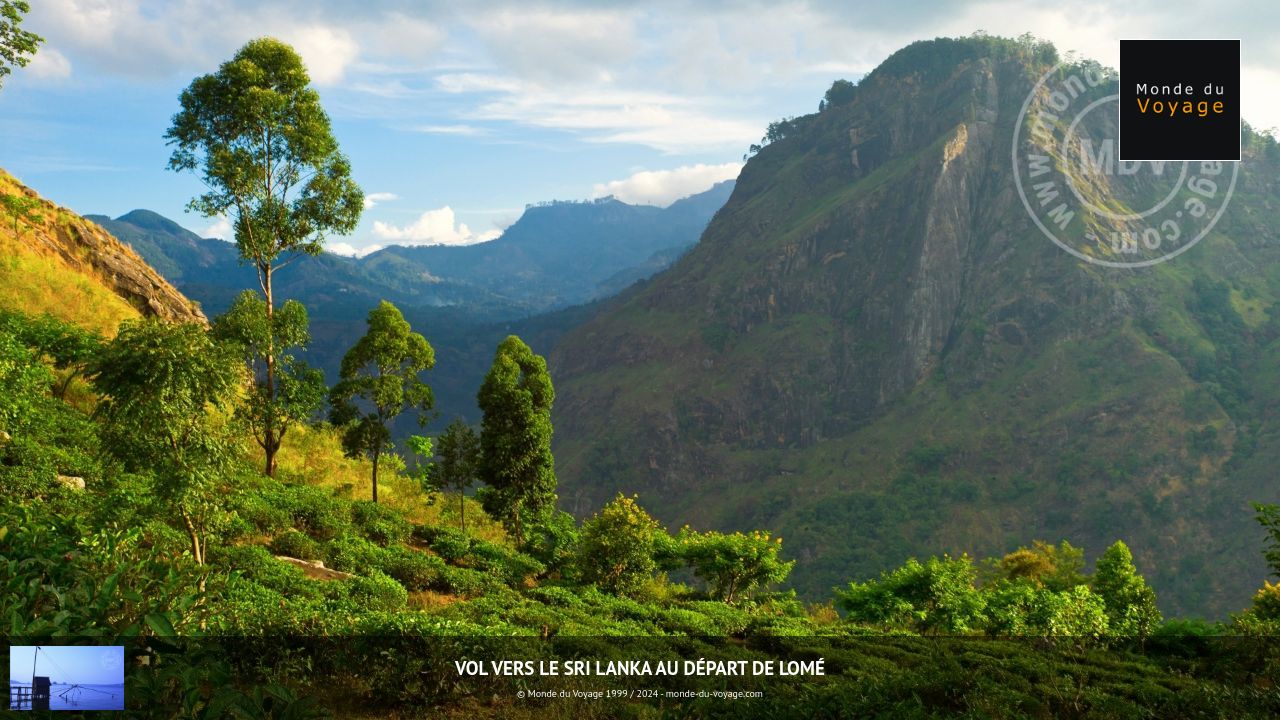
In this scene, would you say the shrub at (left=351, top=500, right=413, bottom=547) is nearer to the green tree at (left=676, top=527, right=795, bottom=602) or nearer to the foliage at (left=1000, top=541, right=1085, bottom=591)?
the green tree at (left=676, top=527, right=795, bottom=602)

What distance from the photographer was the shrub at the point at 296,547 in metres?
13.9

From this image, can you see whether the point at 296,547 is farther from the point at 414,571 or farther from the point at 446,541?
the point at 446,541

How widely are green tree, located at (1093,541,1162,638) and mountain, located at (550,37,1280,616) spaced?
90.5 meters

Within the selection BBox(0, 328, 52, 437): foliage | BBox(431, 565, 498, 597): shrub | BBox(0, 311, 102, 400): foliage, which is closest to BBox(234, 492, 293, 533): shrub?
BBox(431, 565, 498, 597): shrub

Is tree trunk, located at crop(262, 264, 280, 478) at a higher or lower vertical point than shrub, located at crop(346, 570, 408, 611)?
higher

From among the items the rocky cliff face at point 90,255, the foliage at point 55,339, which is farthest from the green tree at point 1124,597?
the rocky cliff face at point 90,255

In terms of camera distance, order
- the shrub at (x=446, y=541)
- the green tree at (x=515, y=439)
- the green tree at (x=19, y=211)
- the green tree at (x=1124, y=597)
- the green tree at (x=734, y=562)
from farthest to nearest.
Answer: the green tree at (x=19, y=211) → the green tree at (x=515, y=439) → the green tree at (x=734, y=562) → the shrub at (x=446, y=541) → the green tree at (x=1124, y=597)

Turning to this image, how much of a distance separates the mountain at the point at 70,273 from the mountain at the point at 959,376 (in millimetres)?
100267

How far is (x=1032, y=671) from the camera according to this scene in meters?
10.9

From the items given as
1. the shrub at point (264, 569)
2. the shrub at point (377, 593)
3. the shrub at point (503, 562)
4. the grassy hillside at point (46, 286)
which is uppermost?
the grassy hillside at point (46, 286)

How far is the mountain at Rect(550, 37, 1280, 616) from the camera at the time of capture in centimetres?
11444

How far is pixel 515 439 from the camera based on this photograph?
22.4 m

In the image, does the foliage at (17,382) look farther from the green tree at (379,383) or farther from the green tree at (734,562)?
the green tree at (734,562)

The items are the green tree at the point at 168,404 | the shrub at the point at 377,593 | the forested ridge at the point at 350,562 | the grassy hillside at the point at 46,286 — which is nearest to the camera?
the forested ridge at the point at 350,562
